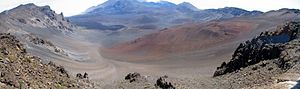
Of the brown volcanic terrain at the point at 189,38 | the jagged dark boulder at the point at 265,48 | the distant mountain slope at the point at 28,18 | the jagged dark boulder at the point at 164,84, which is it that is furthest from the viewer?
the distant mountain slope at the point at 28,18

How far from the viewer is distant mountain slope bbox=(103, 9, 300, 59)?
12769cm

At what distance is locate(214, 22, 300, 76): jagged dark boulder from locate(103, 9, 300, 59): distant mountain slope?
59.3 m

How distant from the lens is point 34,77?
42.9 metres

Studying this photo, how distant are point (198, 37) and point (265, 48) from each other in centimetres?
8475

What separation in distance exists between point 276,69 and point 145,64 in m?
59.0

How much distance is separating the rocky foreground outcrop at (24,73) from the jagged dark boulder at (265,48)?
16.3 meters

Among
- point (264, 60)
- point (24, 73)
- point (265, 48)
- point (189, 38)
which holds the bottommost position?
point (189, 38)

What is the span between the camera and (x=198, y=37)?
464 ft

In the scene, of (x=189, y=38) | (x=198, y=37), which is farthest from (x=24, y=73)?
(x=189, y=38)

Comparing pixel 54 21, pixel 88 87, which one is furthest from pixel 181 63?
pixel 54 21

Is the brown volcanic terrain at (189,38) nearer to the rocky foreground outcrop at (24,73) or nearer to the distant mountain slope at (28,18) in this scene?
the distant mountain slope at (28,18)

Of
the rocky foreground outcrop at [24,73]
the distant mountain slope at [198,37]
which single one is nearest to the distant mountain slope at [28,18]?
the distant mountain slope at [198,37]

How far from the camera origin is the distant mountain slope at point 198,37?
419 ft

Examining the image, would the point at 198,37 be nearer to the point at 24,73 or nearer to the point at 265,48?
the point at 265,48
